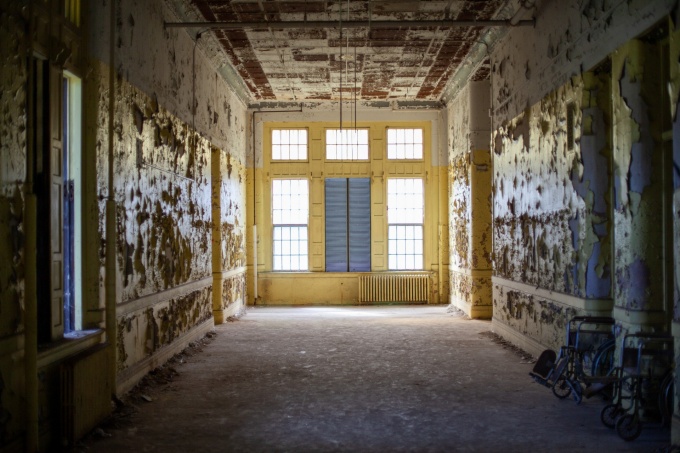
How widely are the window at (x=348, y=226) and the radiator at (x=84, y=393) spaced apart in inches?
370

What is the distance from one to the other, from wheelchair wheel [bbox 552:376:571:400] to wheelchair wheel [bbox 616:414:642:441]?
3.40 feet

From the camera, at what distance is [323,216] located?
1437 cm

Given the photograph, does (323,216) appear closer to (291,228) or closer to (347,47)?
(291,228)

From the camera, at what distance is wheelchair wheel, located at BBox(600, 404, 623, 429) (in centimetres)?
480

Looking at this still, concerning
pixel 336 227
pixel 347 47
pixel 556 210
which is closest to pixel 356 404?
pixel 556 210

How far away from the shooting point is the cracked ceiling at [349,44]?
326 inches

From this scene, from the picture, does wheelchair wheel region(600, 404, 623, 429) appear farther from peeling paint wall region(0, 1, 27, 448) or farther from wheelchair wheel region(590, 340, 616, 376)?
peeling paint wall region(0, 1, 27, 448)

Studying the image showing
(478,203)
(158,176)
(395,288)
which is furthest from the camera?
(395,288)

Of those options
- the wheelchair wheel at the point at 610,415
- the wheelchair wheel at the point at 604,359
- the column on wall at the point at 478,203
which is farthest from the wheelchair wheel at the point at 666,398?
the column on wall at the point at 478,203

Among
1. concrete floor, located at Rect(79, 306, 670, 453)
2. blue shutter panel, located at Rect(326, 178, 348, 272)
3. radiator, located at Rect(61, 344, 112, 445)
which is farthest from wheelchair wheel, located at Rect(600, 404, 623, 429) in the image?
blue shutter panel, located at Rect(326, 178, 348, 272)

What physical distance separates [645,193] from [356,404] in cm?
306

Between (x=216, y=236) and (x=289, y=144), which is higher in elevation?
(x=289, y=144)

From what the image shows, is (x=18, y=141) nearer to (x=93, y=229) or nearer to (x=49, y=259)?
(x=49, y=259)

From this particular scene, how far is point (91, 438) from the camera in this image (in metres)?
4.64
